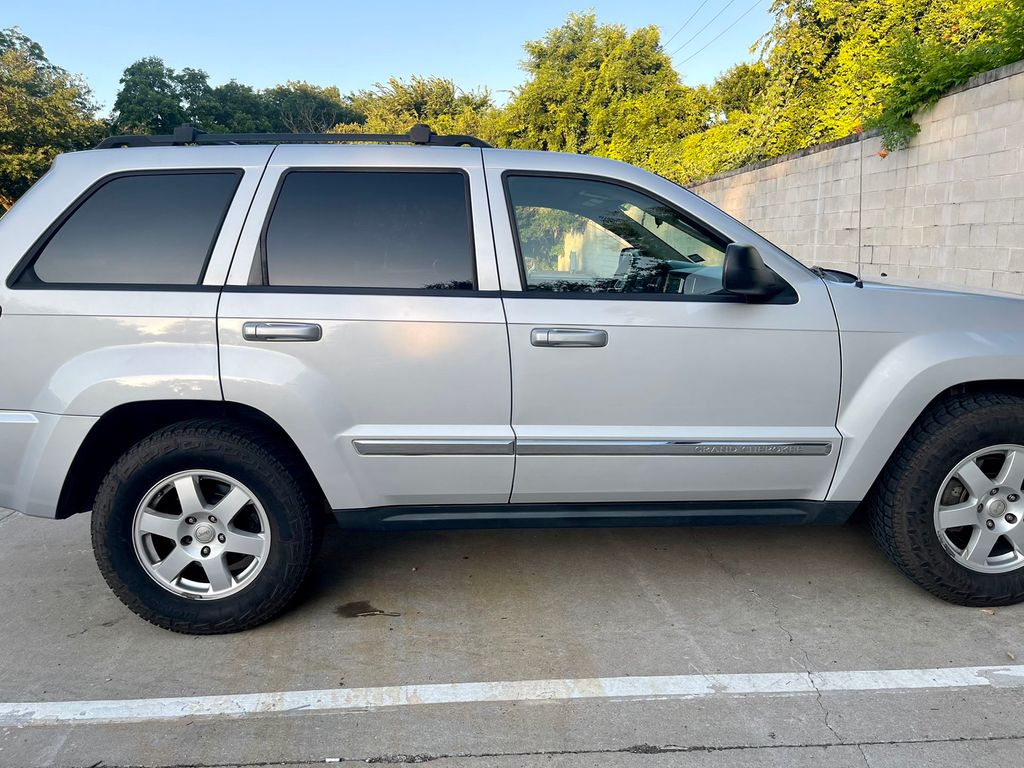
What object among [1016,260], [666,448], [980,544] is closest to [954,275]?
[1016,260]

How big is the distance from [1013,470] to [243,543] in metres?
3.13

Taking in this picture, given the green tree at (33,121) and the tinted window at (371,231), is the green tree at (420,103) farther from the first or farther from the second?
the tinted window at (371,231)

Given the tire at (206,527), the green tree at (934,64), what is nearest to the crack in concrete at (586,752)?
the tire at (206,527)

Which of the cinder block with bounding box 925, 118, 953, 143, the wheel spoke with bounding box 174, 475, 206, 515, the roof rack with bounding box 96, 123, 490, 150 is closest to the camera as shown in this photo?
the wheel spoke with bounding box 174, 475, 206, 515

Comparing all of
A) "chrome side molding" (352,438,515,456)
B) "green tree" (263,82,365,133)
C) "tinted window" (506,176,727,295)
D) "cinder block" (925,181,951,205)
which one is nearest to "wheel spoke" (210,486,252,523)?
"chrome side molding" (352,438,515,456)

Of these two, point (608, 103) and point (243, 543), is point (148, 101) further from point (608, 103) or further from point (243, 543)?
point (243, 543)

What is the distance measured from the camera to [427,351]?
2869 mm

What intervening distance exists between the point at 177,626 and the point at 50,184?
5.92 ft

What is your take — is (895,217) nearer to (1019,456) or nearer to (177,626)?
(1019,456)

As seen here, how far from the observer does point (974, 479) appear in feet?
10.0

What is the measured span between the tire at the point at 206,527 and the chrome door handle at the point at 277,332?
0.39m

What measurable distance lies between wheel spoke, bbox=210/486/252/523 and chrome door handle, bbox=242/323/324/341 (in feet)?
2.00

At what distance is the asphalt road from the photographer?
2.36 m

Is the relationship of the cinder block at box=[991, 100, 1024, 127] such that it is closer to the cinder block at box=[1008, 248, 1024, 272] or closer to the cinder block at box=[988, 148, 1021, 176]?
the cinder block at box=[988, 148, 1021, 176]
